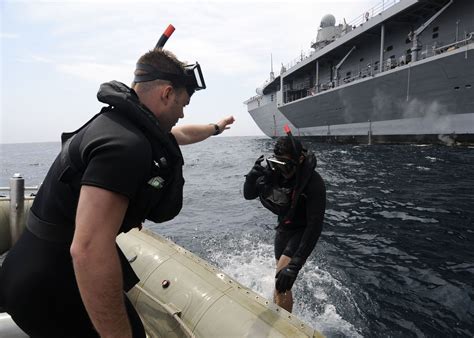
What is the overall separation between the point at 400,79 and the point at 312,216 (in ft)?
75.5

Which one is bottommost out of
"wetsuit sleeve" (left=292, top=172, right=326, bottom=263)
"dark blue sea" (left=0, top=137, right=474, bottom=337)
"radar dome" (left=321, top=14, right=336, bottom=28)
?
"dark blue sea" (left=0, top=137, right=474, bottom=337)

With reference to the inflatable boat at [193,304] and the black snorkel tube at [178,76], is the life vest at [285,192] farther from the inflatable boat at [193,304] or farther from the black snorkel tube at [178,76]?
the black snorkel tube at [178,76]

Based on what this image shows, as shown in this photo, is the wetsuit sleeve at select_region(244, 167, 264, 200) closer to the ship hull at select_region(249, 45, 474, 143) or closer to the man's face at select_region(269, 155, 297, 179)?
the man's face at select_region(269, 155, 297, 179)

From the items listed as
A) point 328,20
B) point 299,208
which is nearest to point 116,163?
point 299,208

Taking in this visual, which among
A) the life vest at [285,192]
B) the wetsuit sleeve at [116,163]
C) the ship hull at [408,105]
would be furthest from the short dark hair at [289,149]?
the ship hull at [408,105]

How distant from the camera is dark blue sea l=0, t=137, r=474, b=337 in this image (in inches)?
150

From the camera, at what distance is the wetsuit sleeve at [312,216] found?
125 inches

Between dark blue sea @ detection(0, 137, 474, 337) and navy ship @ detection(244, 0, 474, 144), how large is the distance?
10.5 meters

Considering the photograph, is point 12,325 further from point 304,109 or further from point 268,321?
point 304,109

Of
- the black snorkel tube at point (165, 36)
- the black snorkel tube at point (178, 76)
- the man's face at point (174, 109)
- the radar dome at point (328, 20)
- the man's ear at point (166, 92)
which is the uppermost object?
the radar dome at point (328, 20)

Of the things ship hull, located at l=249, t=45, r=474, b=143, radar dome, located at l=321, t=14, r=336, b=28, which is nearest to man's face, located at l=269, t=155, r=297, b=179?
ship hull, located at l=249, t=45, r=474, b=143

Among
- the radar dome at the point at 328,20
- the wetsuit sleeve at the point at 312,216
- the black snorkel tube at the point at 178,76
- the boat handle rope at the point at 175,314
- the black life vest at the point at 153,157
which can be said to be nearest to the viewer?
the black life vest at the point at 153,157

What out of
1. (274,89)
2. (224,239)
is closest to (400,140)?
(224,239)

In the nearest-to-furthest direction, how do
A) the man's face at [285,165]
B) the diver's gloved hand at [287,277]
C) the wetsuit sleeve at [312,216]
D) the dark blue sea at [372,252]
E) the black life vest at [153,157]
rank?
the black life vest at [153,157], the diver's gloved hand at [287,277], the wetsuit sleeve at [312,216], the man's face at [285,165], the dark blue sea at [372,252]
